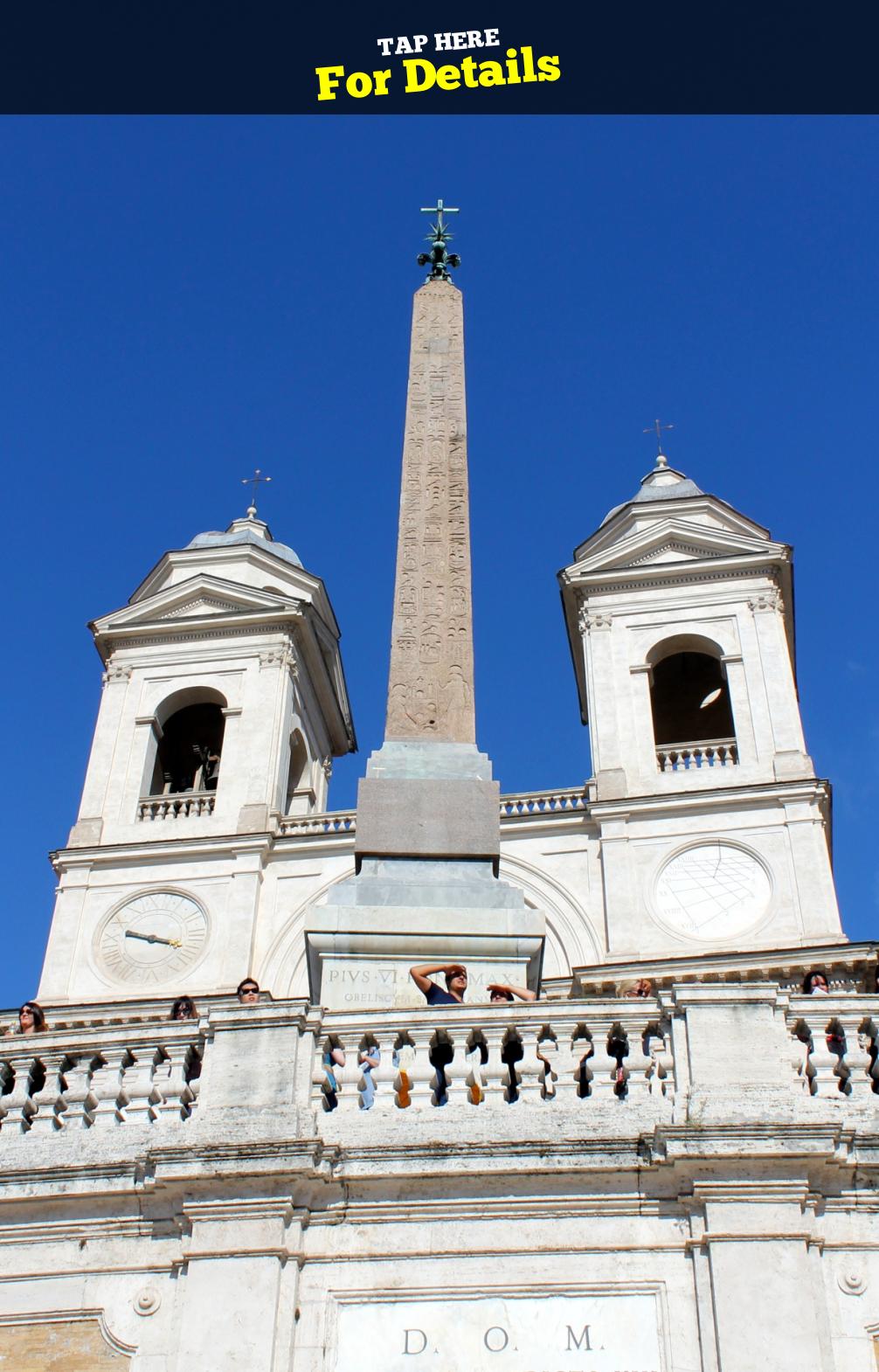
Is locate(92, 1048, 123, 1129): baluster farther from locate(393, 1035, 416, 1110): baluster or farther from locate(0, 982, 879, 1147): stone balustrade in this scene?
locate(393, 1035, 416, 1110): baluster

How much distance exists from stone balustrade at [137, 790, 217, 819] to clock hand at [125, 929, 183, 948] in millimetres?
2766

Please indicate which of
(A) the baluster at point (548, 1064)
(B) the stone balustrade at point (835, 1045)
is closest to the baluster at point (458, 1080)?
(A) the baluster at point (548, 1064)

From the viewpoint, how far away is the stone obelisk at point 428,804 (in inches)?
452

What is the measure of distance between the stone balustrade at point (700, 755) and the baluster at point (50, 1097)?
23465 millimetres

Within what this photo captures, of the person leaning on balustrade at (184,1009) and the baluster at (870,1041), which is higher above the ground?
the person leaning on balustrade at (184,1009)

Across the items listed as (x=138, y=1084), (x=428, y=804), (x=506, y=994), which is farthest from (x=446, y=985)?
(x=428, y=804)

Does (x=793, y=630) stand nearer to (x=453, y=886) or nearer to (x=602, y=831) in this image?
(x=602, y=831)

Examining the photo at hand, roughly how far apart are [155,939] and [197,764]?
19.8 feet

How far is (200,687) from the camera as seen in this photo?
115 ft

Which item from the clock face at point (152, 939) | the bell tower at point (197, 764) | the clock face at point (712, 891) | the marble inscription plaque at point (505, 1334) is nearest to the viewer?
the marble inscription plaque at point (505, 1334)

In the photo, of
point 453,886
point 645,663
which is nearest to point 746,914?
point 645,663

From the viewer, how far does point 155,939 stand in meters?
30.6

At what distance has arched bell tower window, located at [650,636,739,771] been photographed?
3388 centimetres

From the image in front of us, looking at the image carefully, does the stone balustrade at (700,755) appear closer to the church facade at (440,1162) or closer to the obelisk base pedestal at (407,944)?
the church facade at (440,1162)
